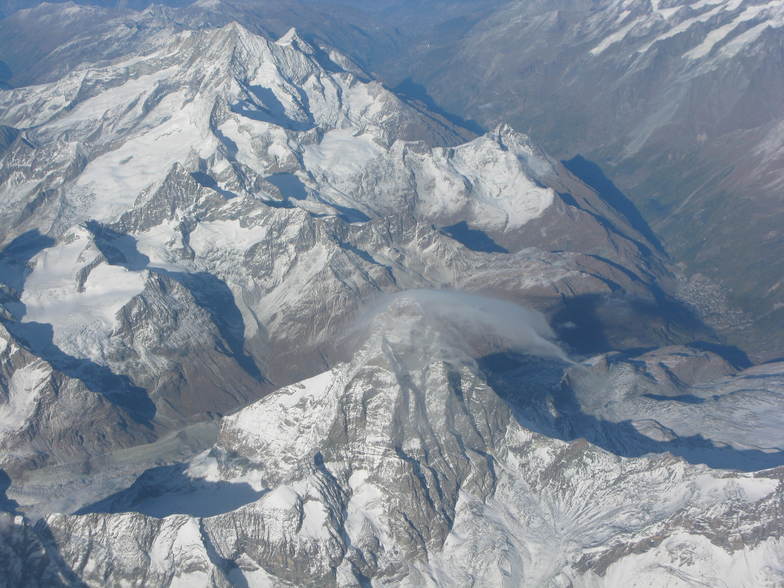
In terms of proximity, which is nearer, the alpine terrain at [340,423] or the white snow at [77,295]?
the alpine terrain at [340,423]

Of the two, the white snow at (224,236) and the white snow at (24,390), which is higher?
the white snow at (224,236)

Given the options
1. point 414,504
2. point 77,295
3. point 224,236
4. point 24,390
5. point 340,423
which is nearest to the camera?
point 414,504

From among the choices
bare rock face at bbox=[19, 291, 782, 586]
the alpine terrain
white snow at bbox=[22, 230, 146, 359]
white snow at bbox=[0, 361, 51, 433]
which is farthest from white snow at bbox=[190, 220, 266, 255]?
bare rock face at bbox=[19, 291, 782, 586]

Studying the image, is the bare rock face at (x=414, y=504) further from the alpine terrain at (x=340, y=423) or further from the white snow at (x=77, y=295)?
→ the white snow at (x=77, y=295)

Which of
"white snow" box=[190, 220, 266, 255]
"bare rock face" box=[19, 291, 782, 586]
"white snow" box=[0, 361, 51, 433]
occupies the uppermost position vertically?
"bare rock face" box=[19, 291, 782, 586]

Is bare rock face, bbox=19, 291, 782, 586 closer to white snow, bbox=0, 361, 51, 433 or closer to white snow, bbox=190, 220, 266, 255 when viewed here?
white snow, bbox=0, 361, 51, 433

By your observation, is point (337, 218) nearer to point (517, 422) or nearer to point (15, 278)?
point (15, 278)

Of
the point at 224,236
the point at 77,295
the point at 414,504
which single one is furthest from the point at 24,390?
the point at 414,504

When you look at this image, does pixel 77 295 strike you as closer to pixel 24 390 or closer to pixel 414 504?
pixel 24 390

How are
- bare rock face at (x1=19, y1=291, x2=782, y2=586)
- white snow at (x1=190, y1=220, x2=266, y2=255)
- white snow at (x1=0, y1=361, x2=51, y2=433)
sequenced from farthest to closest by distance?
white snow at (x1=190, y1=220, x2=266, y2=255), white snow at (x1=0, y1=361, x2=51, y2=433), bare rock face at (x1=19, y1=291, x2=782, y2=586)

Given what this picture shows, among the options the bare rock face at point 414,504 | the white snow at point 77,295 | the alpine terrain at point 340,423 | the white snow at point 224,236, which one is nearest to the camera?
the bare rock face at point 414,504

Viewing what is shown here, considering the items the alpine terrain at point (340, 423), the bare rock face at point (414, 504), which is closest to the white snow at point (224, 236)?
the alpine terrain at point (340, 423)
